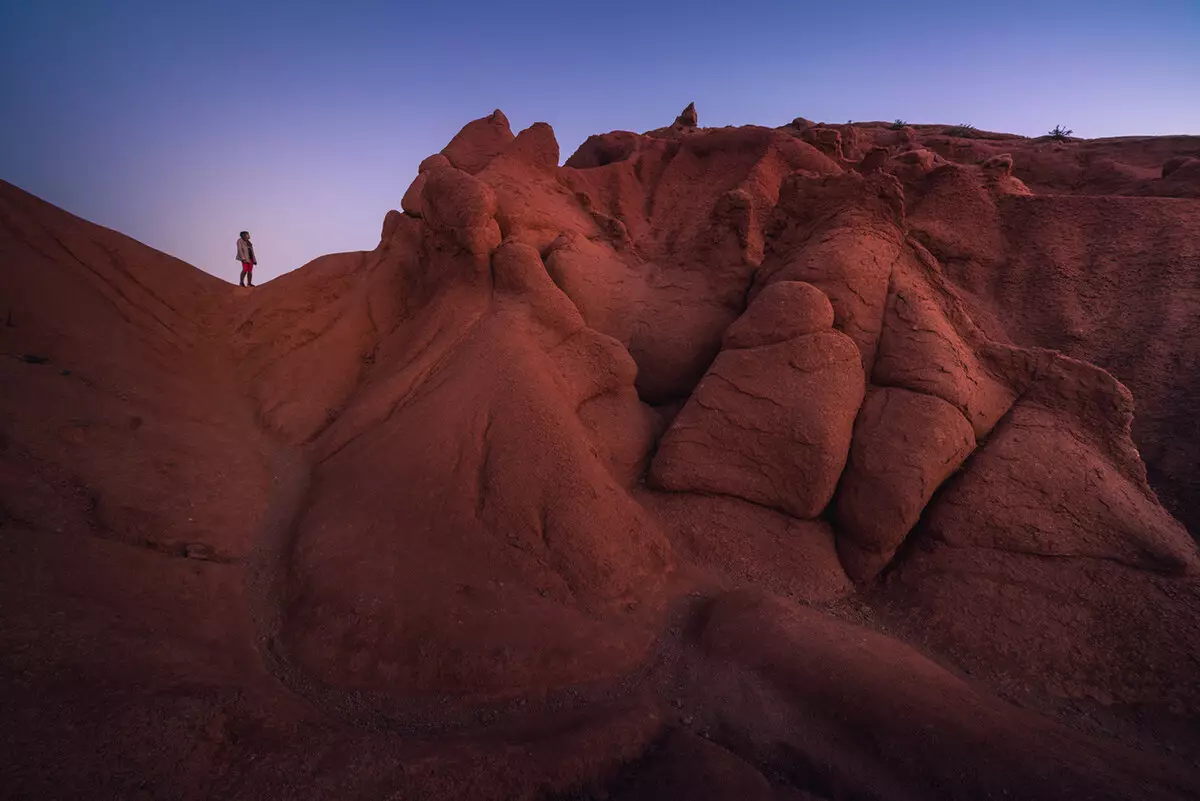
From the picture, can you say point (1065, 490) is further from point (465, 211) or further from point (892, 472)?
point (465, 211)

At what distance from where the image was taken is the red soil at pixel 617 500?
258cm

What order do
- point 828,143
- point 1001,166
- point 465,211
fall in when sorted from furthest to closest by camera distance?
1. point 828,143
2. point 1001,166
3. point 465,211

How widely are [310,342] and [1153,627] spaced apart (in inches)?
357

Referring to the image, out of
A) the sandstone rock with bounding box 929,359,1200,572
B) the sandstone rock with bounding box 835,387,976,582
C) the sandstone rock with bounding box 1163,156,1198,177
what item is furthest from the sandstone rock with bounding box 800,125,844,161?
the sandstone rock with bounding box 835,387,976,582

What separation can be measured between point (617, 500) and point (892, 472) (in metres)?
2.50

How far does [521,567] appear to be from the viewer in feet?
13.4

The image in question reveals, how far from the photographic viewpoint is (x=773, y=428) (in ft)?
16.6

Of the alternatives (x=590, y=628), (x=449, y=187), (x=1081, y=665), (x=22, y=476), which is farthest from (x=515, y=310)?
(x=1081, y=665)

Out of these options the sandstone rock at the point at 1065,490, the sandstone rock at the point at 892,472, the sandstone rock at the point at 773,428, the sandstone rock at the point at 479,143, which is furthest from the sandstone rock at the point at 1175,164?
the sandstone rock at the point at 479,143

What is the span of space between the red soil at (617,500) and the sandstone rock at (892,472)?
33 mm

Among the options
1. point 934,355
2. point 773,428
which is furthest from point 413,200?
point 934,355

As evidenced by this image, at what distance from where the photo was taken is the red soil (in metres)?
2.58

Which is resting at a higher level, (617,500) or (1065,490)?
(617,500)

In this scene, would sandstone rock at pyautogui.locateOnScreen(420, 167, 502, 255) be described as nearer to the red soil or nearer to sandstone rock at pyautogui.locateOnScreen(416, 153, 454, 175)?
the red soil
